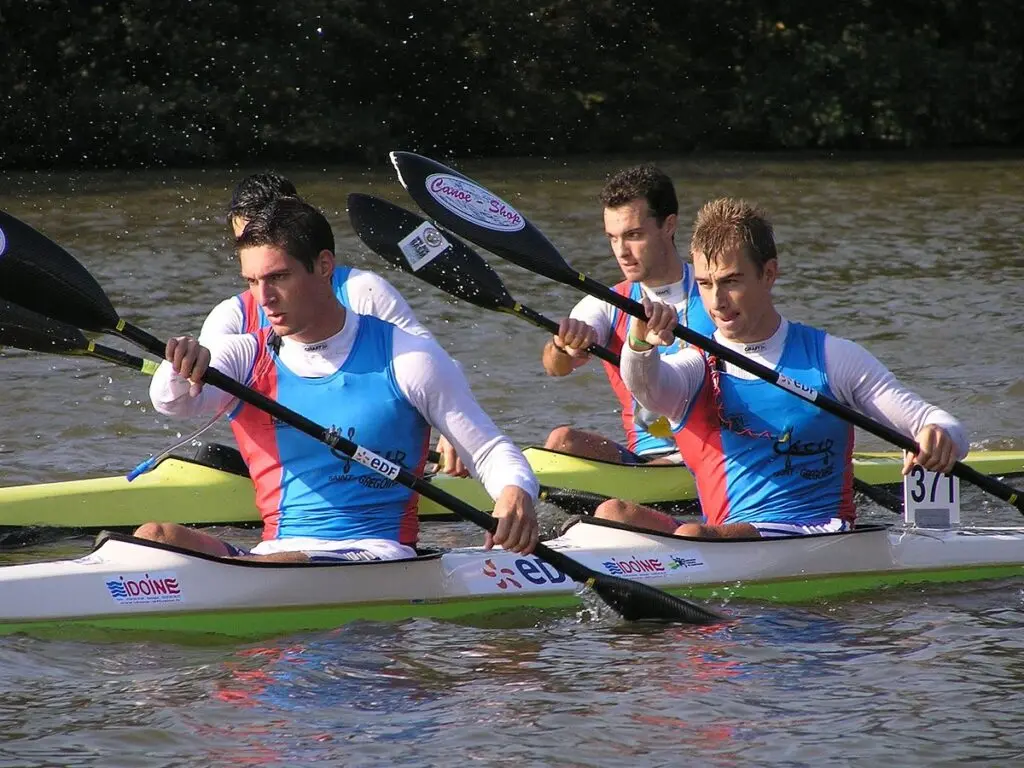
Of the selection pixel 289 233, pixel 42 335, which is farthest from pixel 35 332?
pixel 289 233

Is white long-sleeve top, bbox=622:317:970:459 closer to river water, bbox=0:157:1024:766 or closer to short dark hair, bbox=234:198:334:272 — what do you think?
river water, bbox=0:157:1024:766

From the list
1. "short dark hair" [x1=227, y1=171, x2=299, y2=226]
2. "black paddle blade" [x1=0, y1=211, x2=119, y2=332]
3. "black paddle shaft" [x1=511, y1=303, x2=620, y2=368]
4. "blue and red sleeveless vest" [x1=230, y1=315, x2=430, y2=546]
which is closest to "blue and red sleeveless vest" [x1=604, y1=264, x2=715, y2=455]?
"black paddle shaft" [x1=511, y1=303, x2=620, y2=368]

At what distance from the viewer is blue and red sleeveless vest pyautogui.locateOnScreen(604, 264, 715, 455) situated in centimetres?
670

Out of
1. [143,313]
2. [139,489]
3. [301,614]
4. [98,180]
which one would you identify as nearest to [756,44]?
[98,180]

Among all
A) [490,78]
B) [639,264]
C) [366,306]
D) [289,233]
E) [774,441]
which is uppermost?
[490,78]

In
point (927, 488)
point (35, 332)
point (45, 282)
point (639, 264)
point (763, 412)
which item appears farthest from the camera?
point (639, 264)

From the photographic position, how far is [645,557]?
560 cm

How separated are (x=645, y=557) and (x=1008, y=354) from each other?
19.7 ft

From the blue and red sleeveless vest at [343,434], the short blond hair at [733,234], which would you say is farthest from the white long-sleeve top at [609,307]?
the blue and red sleeveless vest at [343,434]

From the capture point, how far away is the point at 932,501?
19.7 ft

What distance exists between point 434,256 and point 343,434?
1.41m

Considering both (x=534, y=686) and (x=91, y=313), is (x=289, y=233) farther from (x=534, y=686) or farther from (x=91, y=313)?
(x=534, y=686)

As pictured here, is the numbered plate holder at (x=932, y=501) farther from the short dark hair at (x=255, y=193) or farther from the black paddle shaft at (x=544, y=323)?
the short dark hair at (x=255, y=193)

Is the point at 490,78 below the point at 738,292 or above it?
above
